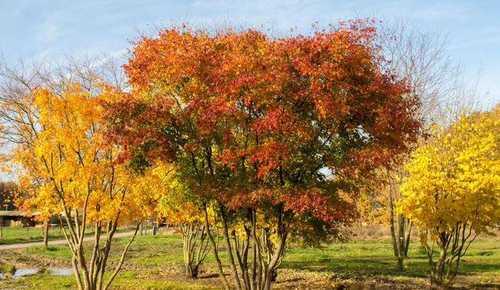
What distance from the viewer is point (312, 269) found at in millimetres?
33875

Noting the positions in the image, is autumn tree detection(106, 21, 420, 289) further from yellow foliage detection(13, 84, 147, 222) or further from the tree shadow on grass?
the tree shadow on grass

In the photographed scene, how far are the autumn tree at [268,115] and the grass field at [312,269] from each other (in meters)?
11.6

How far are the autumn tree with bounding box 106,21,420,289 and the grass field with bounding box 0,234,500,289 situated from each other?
38.0ft

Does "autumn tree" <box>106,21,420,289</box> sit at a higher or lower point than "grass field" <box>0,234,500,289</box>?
higher

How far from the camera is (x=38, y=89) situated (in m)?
18.8

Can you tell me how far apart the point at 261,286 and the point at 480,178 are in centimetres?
1024

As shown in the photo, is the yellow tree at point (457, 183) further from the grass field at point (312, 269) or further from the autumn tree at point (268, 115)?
the autumn tree at point (268, 115)

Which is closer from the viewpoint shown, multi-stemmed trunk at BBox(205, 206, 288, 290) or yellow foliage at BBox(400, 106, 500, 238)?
multi-stemmed trunk at BBox(205, 206, 288, 290)

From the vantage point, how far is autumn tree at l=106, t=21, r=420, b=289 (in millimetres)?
14328

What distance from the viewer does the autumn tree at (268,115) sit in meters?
14.3

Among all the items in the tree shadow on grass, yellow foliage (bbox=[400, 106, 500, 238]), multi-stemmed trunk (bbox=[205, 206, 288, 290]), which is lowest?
the tree shadow on grass

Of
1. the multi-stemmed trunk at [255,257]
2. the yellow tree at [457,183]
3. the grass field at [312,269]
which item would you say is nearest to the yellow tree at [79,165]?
the multi-stemmed trunk at [255,257]

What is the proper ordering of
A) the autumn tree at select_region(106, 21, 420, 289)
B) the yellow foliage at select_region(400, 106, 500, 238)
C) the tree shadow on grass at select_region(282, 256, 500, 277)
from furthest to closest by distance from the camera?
the tree shadow on grass at select_region(282, 256, 500, 277), the yellow foliage at select_region(400, 106, 500, 238), the autumn tree at select_region(106, 21, 420, 289)

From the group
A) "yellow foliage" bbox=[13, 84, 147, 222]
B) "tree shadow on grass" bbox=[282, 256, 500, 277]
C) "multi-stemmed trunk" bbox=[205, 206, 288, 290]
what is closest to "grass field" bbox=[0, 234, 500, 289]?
"tree shadow on grass" bbox=[282, 256, 500, 277]
